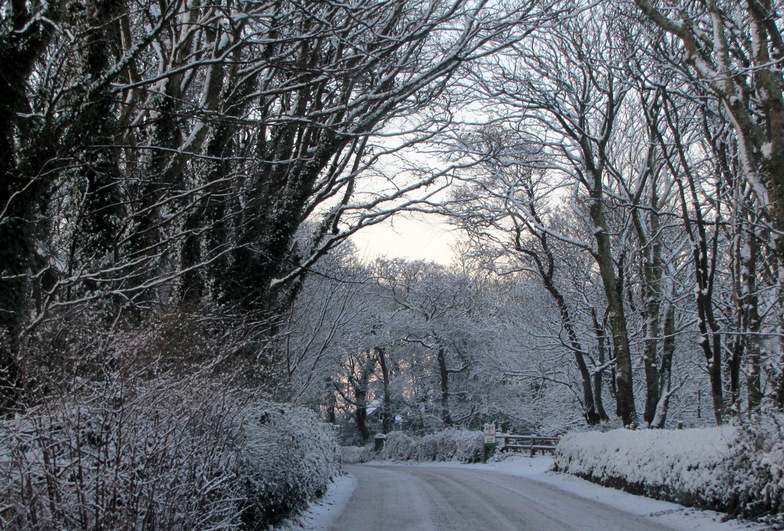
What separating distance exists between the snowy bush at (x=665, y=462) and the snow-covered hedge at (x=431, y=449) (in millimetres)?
11688

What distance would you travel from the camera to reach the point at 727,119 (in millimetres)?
10258

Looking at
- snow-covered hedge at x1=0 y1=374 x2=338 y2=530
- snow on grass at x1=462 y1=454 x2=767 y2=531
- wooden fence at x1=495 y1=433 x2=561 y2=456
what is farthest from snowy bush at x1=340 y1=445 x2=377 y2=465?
snow-covered hedge at x1=0 y1=374 x2=338 y2=530

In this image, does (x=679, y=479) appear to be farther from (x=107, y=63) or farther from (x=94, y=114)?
(x=107, y=63)

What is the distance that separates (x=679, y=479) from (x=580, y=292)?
470 inches

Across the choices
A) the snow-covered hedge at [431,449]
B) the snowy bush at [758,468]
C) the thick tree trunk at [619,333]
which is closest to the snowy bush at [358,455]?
the snow-covered hedge at [431,449]

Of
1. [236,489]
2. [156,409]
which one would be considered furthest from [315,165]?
[156,409]

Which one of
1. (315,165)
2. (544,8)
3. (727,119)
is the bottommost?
(315,165)

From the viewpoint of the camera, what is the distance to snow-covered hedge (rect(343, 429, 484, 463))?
2470 centimetres

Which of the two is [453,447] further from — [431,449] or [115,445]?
[115,445]

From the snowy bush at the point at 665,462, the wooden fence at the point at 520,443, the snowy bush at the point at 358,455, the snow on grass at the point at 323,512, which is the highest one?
the snowy bush at the point at 665,462

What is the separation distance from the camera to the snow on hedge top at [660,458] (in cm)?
752

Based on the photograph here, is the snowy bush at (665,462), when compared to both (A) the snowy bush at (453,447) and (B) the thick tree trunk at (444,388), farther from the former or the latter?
(B) the thick tree trunk at (444,388)

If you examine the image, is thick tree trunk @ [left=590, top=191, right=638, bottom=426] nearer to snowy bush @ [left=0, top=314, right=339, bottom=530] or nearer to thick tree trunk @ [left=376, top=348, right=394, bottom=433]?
snowy bush @ [left=0, top=314, right=339, bottom=530]

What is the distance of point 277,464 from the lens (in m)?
6.95
